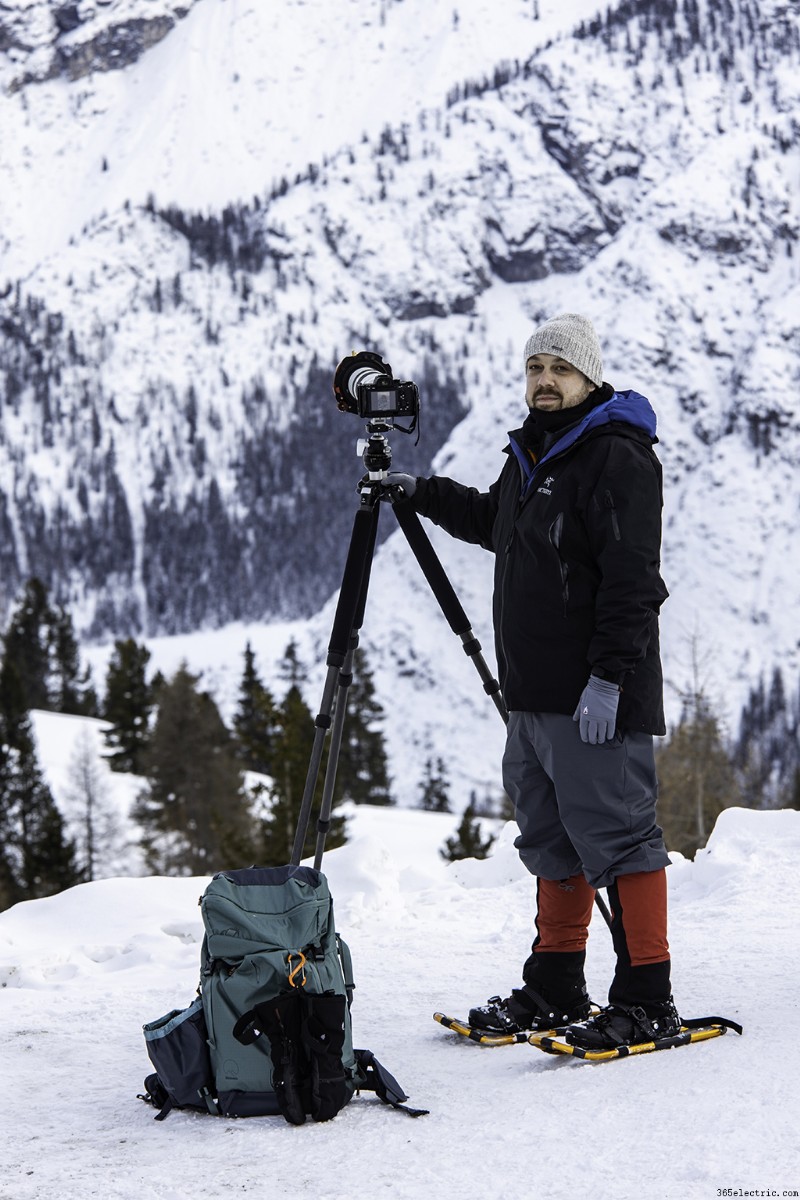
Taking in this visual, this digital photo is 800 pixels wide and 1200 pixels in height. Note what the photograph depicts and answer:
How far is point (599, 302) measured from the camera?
345 feet

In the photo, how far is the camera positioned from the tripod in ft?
0.24

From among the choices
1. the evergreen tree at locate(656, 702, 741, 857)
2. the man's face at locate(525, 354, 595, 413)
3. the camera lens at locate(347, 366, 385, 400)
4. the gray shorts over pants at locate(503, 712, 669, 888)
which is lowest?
the evergreen tree at locate(656, 702, 741, 857)

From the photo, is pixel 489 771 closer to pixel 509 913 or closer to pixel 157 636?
pixel 509 913

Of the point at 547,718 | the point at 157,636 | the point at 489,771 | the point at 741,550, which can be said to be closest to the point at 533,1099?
the point at 547,718

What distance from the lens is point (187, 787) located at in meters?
41.2

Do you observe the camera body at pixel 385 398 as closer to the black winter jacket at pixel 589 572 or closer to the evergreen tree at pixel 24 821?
the black winter jacket at pixel 589 572

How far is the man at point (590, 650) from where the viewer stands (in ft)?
14.0

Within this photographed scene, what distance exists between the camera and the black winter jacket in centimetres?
423

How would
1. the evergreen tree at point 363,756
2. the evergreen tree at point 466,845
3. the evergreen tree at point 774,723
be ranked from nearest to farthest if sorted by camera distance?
1. the evergreen tree at point 466,845
2. the evergreen tree at point 363,756
3. the evergreen tree at point 774,723

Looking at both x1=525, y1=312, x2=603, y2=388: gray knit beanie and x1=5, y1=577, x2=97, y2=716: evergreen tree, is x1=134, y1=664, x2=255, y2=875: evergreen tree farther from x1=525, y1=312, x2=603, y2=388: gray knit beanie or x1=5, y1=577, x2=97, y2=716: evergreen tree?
x1=525, y1=312, x2=603, y2=388: gray knit beanie

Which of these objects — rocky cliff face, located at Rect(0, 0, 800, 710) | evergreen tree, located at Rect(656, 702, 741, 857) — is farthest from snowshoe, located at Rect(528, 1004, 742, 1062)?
rocky cliff face, located at Rect(0, 0, 800, 710)

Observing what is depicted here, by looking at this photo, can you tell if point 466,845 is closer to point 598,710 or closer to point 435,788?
point 598,710

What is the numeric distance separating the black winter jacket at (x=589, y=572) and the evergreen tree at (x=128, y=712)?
48.8 metres

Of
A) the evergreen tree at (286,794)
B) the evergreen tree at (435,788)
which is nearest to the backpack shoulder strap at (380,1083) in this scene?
the evergreen tree at (286,794)
